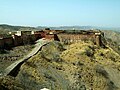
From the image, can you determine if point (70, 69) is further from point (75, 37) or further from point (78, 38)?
point (75, 37)

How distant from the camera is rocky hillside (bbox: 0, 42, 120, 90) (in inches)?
1038

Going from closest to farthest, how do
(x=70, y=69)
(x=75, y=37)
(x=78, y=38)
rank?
1. (x=70, y=69)
2. (x=78, y=38)
3. (x=75, y=37)

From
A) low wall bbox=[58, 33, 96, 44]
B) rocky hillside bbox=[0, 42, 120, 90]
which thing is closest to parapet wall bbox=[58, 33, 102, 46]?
low wall bbox=[58, 33, 96, 44]

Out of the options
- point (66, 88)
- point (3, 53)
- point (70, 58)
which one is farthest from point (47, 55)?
point (66, 88)

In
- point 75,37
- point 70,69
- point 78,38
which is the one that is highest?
point 75,37

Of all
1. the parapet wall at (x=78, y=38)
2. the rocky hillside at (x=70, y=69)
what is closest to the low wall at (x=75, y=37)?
the parapet wall at (x=78, y=38)

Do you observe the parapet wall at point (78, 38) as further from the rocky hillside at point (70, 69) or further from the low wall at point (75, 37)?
the rocky hillside at point (70, 69)

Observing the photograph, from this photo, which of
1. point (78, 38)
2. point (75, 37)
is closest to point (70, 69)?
point (78, 38)

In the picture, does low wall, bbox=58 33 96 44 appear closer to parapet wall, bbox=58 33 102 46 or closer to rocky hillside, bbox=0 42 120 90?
parapet wall, bbox=58 33 102 46

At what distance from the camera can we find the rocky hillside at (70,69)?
2636 centimetres

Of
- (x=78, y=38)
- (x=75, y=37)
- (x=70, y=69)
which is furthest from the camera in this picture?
(x=75, y=37)

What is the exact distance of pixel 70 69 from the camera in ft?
107

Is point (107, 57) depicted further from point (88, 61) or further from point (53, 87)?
point (53, 87)

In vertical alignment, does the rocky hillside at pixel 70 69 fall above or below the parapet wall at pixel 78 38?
below
